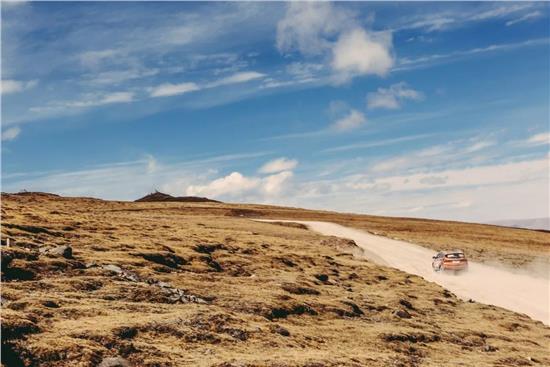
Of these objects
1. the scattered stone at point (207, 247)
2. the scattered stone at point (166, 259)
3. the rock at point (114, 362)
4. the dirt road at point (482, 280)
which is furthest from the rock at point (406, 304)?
the rock at point (114, 362)

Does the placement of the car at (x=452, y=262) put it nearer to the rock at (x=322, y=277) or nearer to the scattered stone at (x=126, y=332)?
the rock at (x=322, y=277)

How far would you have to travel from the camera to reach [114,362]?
467 inches

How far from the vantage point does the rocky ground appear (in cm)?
1327

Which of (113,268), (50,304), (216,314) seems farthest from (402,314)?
(50,304)

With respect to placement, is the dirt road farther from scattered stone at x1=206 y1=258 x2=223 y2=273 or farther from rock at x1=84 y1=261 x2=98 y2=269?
rock at x1=84 y1=261 x2=98 y2=269

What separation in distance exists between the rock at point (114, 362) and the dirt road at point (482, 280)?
24.8 metres

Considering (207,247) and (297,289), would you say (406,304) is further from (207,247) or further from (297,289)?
(207,247)

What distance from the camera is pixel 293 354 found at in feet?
47.6

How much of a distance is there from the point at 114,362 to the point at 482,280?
35.3m

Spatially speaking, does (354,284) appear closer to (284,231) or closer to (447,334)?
(447,334)

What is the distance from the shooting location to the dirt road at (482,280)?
32312mm

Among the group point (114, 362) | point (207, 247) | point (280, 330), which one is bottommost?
point (280, 330)

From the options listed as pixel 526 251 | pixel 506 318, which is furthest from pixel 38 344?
pixel 526 251

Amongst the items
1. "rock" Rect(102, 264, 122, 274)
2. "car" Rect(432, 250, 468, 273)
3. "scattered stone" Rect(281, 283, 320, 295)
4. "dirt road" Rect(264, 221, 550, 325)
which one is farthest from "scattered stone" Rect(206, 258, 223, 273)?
"car" Rect(432, 250, 468, 273)
